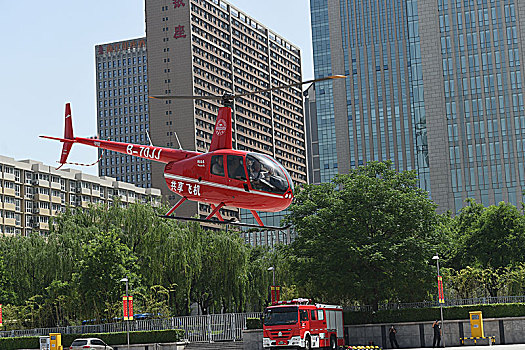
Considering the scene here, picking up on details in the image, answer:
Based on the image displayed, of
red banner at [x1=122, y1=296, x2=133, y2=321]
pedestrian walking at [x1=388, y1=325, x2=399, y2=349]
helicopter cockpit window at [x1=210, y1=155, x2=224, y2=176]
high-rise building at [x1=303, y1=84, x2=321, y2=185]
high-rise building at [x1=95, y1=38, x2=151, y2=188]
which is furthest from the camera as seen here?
high-rise building at [x1=95, y1=38, x2=151, y2=188]

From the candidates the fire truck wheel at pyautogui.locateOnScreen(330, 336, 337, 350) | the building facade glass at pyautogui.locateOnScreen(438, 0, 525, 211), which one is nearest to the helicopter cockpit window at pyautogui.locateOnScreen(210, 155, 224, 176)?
the fire truck wheel at pyautogui.locateOnScreen(330, 336, 337, 350)

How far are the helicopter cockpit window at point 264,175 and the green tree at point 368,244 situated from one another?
2617 centimetres

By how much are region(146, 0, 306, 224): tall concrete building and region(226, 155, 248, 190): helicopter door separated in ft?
311

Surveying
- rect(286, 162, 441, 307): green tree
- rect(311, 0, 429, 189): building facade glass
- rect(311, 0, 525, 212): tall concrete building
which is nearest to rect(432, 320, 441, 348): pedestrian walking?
rect(286, 162, 441, 307): green tree

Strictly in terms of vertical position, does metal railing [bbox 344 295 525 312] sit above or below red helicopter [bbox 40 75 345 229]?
below

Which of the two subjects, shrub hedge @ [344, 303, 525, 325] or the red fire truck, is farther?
shrub hedge @ [344, 303, 525, 325]

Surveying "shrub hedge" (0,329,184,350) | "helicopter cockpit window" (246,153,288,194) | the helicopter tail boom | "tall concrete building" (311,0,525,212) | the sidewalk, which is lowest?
the sidewalk

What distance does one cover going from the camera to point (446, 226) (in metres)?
59.8

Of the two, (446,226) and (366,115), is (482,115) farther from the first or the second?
(446,226)

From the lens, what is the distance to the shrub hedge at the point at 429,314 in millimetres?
43125

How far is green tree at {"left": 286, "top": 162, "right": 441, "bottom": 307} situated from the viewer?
148 feet

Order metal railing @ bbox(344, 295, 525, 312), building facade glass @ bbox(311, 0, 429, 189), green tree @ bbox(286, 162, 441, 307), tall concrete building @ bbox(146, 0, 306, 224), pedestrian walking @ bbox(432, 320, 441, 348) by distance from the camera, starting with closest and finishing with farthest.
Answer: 1. pedestrian walking @ bbox(432, 320, 441, 348)
2. metal railing @ bbox(344, 295, 525, 312)
3. green tree @ bbox(286, 162, 441, 307)
4. building facade glass @ bbox(311, 0, 429, 189)
5. tall concrete building @ bbox(146, 0, 306, 224)

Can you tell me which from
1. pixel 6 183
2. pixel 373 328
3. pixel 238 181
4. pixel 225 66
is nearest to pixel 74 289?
pixel 373 328

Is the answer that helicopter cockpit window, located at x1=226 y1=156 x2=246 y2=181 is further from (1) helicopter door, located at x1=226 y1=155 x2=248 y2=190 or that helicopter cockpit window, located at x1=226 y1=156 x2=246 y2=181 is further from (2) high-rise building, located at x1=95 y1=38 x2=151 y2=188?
(2) high-rise building, located at x1=95 y1=38 x2=151 y2=188
